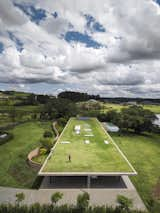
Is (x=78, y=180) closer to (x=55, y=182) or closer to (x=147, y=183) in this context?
(x=55, y=182)

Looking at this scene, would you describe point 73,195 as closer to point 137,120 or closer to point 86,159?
point 86,159

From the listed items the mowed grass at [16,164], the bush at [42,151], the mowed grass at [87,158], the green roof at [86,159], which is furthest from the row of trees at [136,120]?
the bush at [42,151]

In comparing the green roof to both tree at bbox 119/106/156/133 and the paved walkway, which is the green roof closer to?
the paved walkway

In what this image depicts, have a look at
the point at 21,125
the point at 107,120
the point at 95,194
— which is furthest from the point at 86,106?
the point at 95,194

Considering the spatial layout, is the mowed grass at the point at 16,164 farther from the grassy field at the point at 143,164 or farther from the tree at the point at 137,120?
the tree at the point at 137,120

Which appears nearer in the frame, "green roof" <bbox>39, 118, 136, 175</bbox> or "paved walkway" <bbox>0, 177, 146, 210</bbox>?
"paved walkway" <bbox>0, 177, 146, 210</bbox>

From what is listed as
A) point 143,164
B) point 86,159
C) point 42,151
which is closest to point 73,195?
point 86,159

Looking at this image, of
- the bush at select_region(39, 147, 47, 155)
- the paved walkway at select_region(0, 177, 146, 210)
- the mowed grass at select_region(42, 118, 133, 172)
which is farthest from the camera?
the bush at select_region(39, 147, 47, 155)

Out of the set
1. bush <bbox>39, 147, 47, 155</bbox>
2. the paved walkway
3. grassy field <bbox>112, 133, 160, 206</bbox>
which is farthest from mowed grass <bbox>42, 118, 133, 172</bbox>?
grassy field <bbox>112, 133, 160, 206</bbox>

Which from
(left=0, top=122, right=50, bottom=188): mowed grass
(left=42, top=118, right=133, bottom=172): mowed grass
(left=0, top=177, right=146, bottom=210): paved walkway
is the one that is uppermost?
(left=42, top=118, right=133, bottom=172): mowed grass
